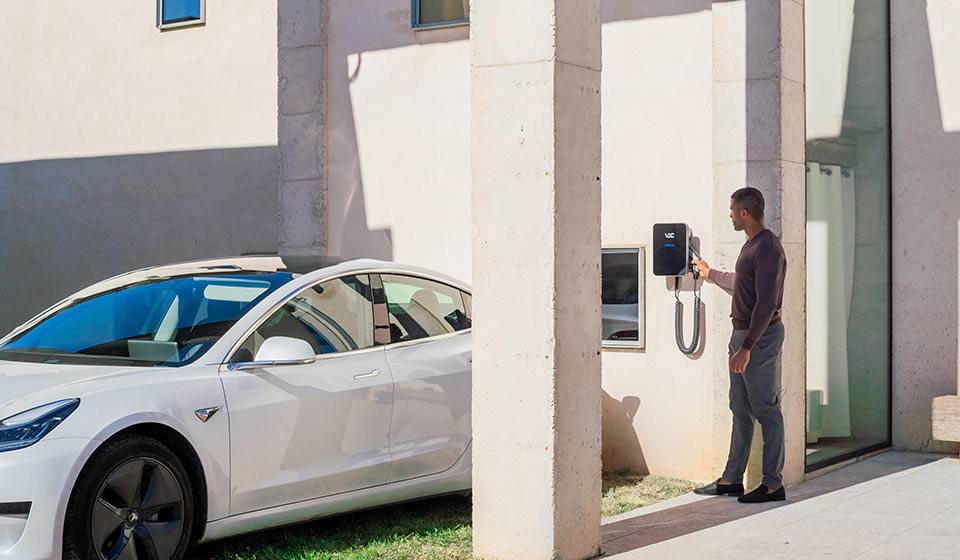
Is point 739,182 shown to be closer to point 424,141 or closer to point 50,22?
point 424,141

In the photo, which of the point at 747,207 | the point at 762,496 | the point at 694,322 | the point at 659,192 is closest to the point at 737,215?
the point at 747,207

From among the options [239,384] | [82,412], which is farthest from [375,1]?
[82,412]

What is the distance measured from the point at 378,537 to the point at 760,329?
2.67 metres

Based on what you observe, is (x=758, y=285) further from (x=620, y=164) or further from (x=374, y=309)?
(x=374, y=309)

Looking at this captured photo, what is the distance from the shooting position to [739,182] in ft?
29.7

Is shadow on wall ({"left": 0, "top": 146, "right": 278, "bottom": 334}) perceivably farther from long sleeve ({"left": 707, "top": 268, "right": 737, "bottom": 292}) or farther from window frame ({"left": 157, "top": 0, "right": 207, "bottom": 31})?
long sleeve ({"left": 707, "top": 268, "right": 737, "bottom": 292})

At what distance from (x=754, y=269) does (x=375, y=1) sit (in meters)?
4.72

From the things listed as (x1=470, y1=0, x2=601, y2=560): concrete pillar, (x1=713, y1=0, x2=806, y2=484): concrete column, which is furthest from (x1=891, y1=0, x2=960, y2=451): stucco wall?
(x1=470, y1=0, x2=601, y2=560): concrete pillar

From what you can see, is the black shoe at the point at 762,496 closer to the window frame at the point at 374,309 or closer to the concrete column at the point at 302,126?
the window frame at the point at 374,309

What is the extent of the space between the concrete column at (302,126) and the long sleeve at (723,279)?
150 inches

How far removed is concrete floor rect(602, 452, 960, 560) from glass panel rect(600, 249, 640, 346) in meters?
1.63

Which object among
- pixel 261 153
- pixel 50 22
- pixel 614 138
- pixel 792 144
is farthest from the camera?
pixel 50 22

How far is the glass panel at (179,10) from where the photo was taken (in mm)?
14211

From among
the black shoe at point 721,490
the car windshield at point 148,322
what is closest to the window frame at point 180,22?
the car windshield at point 148,322
